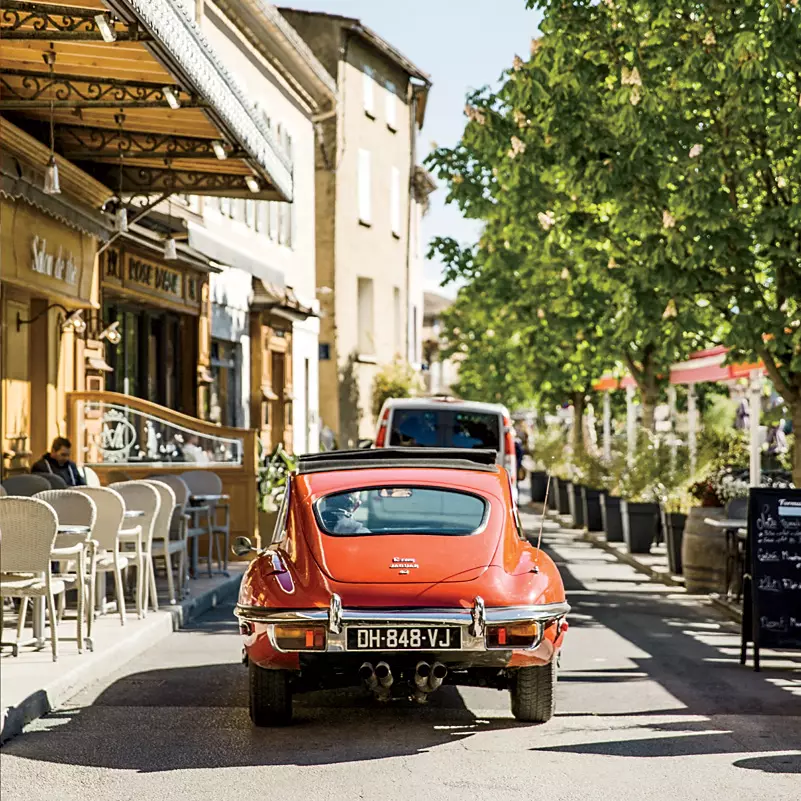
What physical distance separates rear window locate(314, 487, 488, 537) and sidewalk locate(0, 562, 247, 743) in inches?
78.8

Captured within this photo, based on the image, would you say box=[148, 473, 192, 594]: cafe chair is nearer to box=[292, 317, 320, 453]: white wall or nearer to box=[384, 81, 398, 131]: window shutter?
box=[292, 317, 320, 453]: white wall

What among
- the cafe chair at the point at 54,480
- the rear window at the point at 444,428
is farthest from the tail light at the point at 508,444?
the cafe chair at the point at 54,480

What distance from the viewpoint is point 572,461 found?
114 ft

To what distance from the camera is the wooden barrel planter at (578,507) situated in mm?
30719

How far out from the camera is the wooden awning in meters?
12.2

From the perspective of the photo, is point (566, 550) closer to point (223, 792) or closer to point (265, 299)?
point (265, 299)

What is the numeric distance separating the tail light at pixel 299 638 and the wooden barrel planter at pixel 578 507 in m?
21.6

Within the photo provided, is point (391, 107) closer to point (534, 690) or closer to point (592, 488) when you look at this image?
point (592, 488)

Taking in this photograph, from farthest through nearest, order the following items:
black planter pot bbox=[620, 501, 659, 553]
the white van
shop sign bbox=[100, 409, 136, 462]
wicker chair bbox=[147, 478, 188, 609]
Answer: black planter pot bbox=[620, 501, 659, 553] < the white van < shop sign bbox=[100, 409, 136, 462] < wicker chair bbox=[147, 478, 188, 609]

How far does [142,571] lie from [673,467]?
12.5 m

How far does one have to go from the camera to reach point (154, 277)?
79.4 feet

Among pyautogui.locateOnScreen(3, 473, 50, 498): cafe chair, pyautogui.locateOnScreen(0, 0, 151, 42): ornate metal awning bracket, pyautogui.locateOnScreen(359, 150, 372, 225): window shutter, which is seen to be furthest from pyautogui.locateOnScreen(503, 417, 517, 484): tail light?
pyautogui.locateOnScreen(359, 150, 372, 225): window shutter

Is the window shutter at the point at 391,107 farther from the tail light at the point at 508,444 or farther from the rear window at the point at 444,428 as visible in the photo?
the tail light at the point at 508,444

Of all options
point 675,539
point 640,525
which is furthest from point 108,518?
point 640,525
